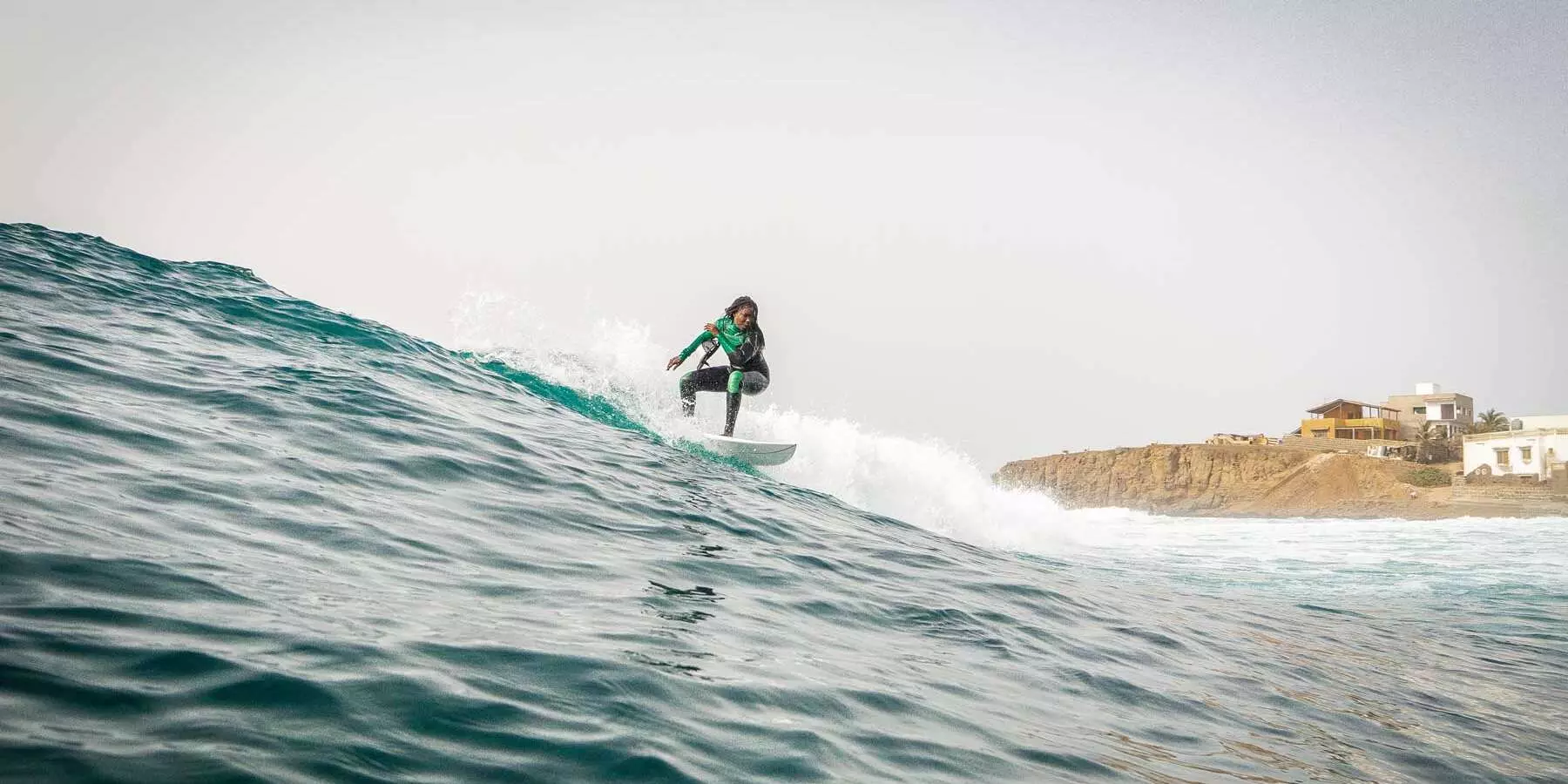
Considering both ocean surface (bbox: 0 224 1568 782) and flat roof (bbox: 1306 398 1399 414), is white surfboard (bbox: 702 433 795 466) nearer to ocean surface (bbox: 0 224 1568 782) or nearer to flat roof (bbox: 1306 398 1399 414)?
ocean surface (bbox: 0 224 1568 782)

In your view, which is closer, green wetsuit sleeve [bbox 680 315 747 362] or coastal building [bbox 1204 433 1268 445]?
green wetsuit sleeve [bbox 680 315 747 362]

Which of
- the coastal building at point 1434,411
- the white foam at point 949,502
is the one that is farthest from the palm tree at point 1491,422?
the white foam at point 949,502

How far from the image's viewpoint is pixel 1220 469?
199 ft

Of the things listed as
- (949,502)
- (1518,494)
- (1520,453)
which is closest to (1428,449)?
(1520,453)

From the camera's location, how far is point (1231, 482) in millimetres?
59344

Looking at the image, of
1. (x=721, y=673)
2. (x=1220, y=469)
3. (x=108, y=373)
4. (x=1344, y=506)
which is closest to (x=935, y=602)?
(x=721, y=673)

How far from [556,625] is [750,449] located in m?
8.66

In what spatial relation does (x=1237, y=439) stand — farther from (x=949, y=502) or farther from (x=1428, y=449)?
(x=949, y=502)

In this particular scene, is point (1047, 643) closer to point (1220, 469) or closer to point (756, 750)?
point (756, 750)

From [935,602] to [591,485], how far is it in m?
3.51

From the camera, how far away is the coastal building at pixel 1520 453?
42.9 meters

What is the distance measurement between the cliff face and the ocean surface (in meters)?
43.3

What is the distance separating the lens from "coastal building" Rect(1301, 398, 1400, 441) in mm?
65750

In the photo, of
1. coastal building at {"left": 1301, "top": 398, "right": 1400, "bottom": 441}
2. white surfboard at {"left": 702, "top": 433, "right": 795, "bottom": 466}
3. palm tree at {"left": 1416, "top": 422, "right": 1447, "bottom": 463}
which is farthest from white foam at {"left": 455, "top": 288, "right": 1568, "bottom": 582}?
coastal building at {"left": 1301, "top": 398, "right": 1400, "bottom": 441}
